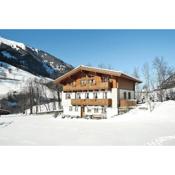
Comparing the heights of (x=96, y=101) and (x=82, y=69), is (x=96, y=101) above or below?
below

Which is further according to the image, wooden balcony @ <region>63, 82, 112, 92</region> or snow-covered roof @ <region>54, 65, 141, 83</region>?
wooden balcony @ <region>63, 82, 112, 92</region>

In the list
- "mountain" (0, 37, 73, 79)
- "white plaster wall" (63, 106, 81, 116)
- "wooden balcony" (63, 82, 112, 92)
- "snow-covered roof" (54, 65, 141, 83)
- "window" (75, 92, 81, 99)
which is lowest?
"white plaster wall" (63, 106, 81, 116)

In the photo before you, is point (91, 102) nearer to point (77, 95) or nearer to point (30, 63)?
point (77, 95)

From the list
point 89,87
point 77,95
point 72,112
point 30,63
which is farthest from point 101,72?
point 30,63

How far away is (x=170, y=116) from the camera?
18234mm

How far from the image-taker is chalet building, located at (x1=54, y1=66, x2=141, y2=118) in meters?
21.8

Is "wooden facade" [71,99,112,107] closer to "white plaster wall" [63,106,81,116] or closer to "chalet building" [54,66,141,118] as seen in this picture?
"chalet building" [54,66,141,118]

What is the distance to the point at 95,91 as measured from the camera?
22641 millimetres

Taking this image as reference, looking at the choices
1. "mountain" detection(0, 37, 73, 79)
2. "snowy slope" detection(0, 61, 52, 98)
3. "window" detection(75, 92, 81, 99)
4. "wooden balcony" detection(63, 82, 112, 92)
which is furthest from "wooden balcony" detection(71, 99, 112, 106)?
"snowy slope" detection(0, 61, 52, 98)

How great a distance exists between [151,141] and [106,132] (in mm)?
2966
